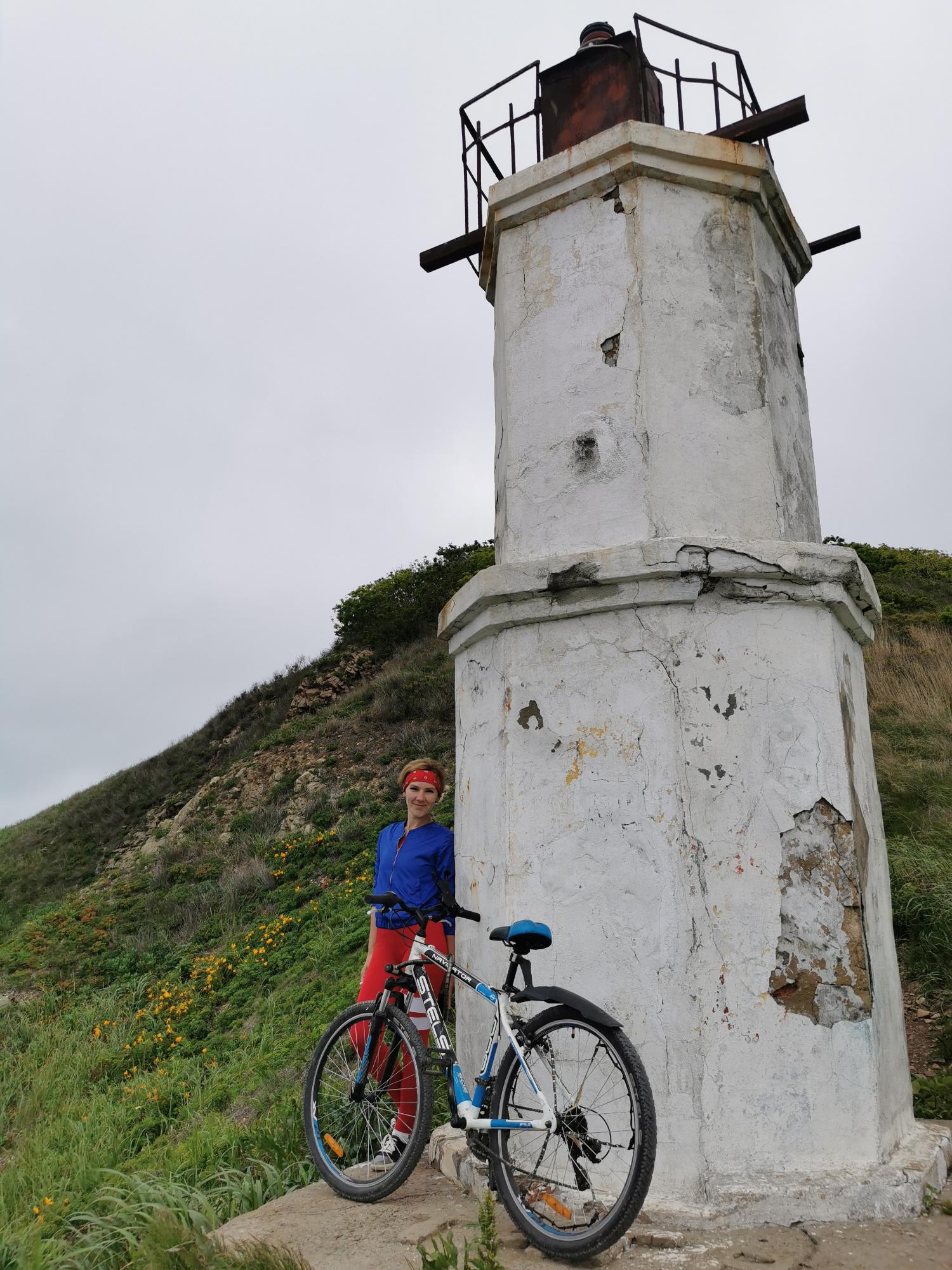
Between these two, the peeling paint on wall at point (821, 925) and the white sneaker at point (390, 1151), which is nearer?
the peeling paint on wall at point (821, 925)

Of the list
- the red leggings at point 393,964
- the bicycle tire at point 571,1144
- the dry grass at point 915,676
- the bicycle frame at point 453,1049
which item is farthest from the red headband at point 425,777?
the dry grass at point 915,676

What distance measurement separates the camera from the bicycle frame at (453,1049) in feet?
10.2

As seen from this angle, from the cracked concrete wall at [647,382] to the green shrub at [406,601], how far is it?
49.2 feet

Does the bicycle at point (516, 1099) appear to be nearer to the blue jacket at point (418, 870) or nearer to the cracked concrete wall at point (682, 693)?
the cracked concrete wall at point (682, 693)

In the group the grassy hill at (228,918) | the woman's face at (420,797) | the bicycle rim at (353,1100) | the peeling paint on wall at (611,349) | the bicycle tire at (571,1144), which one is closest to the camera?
the bicycle tire at (571,1144)

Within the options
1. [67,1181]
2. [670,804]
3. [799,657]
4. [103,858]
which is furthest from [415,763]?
[103,858]

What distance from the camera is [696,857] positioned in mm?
3432

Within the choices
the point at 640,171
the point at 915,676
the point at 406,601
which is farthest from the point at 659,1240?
the point at 406,601

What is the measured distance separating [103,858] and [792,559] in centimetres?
1518

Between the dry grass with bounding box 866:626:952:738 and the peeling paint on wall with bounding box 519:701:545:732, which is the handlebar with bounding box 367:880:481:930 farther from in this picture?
the dry grass with bounding box 866:626:952:738

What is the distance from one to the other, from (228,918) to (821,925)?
29.2ft

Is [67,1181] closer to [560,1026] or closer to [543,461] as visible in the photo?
[560,1026]

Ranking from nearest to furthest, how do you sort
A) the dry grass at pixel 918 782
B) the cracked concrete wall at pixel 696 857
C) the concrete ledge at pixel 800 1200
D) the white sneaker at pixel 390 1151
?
1. the concrete ledge at pixel 800 1200
2. the cracked concrete wall at pixel 696 857
3. the white sneaker at pixel 390 1151
4. the dry grass at pixel 918 782

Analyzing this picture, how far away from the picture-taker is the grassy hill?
506 cm
